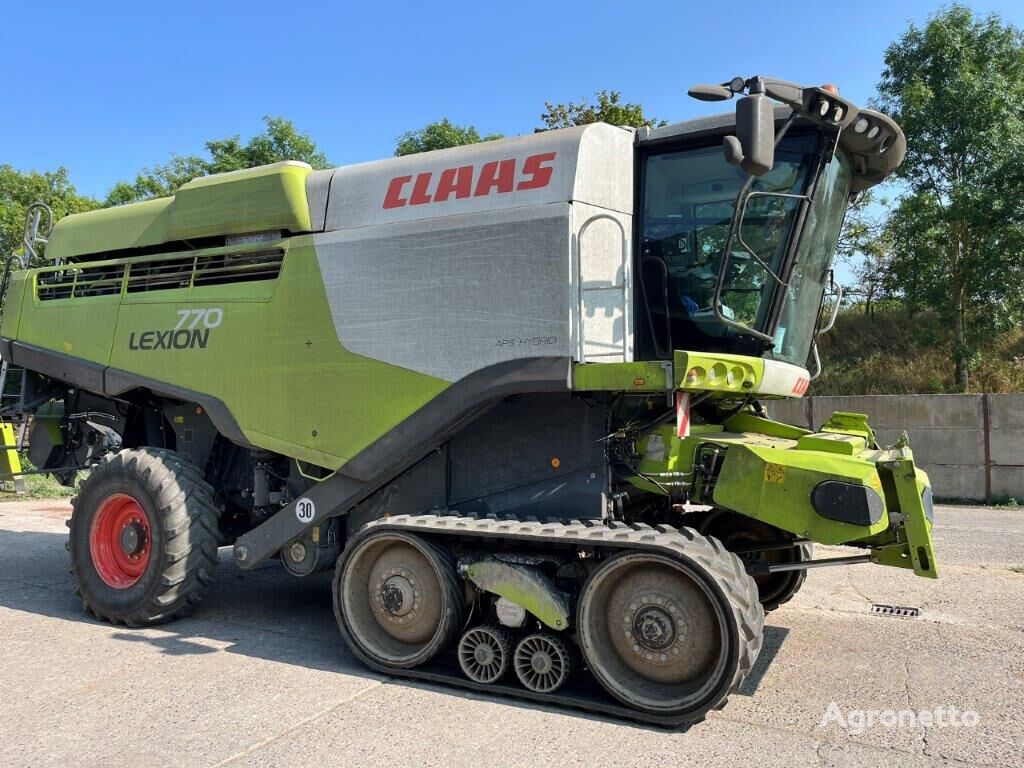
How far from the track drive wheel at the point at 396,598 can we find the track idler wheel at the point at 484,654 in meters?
0.15

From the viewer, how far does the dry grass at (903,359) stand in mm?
17219

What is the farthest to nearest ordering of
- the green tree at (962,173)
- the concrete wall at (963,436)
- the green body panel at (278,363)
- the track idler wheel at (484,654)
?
the green tree at (962,173) → the concrete wall at (963,436) → the green body panel at (278,363) → the track idler wheel at (484,654)

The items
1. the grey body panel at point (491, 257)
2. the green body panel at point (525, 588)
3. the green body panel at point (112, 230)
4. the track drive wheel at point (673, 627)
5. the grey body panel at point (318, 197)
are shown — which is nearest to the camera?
the track drive wheel at point (673, 627)

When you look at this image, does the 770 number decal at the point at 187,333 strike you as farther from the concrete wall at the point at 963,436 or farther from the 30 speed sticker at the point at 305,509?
the concrete wall at the point at 963,436

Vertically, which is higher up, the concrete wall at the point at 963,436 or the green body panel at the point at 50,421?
the concrete wall at the point at 963,436

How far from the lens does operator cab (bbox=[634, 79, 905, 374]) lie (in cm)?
473

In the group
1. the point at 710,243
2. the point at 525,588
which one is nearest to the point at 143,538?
the point at 525,588


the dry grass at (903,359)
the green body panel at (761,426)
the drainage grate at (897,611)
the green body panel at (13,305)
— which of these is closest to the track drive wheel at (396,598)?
the green body panel at (761,426)

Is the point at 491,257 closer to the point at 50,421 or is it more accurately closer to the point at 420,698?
the point at 420,698

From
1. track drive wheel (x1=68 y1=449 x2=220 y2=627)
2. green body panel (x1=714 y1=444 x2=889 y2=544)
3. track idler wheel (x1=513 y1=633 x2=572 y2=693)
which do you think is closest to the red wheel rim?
track drive wheel (x1=68 y1=449 x2=220 y2=627)

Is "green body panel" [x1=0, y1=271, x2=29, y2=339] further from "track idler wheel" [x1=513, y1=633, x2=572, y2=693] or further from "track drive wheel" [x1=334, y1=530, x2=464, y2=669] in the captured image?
"track idler wheel" [x1=513, y1=633, x2=572, y2=693]

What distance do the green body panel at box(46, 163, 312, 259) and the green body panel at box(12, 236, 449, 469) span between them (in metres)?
0.18

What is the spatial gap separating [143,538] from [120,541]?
11.7 inches

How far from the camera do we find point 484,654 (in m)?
4.40
